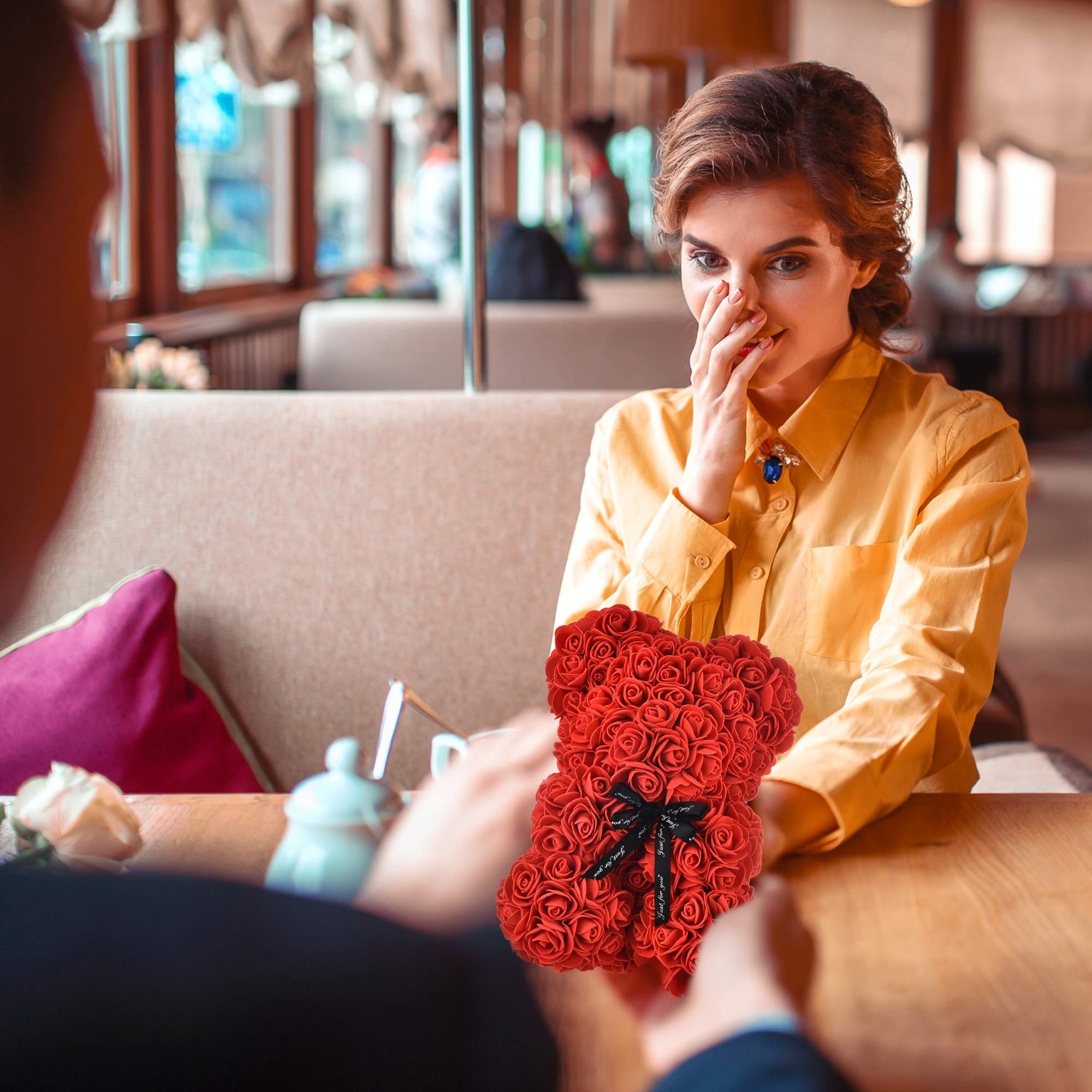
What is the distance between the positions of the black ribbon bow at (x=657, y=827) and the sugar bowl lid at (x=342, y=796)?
4.3 inches

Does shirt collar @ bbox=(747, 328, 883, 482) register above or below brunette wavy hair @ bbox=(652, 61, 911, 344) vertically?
below

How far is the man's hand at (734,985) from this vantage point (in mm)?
504

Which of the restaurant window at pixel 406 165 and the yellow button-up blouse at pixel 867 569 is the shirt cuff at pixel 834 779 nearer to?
the yellow button-up blouse at pixel 867 569

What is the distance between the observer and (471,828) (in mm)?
555

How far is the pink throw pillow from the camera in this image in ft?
3.93

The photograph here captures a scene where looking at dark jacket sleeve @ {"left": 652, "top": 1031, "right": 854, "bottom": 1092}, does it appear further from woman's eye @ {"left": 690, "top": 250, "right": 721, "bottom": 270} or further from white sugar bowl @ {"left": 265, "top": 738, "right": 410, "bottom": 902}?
woman's eye @ {"left": 690, "top": 250, "right": 721, "bottom": 270}

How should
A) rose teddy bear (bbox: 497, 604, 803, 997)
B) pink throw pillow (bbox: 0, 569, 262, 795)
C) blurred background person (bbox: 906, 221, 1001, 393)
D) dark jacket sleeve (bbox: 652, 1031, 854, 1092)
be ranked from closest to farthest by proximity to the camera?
dark jacket sleeve (bbox: 652, 1031, 854, 1092), rose teddy bear (bbox: 497, 604, 803, 997), pink throw pillow (bbox: 0, 569, 262, 795), blurred background person (bbox: 906, 221, 1001, 393)

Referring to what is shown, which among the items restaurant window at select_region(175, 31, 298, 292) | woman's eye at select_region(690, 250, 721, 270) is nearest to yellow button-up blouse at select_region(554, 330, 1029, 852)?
woman's eye at select_region(690, 250, 721, 270)

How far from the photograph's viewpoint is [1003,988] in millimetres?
603

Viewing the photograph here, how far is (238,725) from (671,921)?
89 cm

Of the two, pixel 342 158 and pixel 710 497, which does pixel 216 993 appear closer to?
pixel 710 497

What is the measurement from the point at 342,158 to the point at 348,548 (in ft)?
21.1

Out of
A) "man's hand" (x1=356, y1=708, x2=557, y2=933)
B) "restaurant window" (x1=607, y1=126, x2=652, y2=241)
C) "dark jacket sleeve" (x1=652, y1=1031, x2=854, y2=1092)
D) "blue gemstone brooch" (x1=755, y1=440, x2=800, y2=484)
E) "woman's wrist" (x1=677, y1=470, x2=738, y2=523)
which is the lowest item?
"dark jacket sleeve" (x1=652, y1=1031, x2=854, y2=1092)

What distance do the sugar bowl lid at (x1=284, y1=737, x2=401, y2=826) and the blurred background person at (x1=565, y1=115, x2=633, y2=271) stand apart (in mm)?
5065
